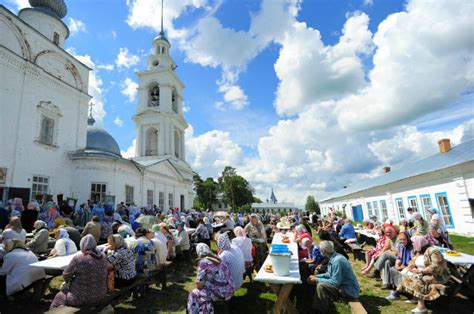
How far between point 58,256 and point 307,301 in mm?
5657

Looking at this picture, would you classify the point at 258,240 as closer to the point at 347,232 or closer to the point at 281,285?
the point at 281,285

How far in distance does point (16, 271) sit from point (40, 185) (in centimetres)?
1175

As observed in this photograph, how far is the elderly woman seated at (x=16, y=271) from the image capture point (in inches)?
193

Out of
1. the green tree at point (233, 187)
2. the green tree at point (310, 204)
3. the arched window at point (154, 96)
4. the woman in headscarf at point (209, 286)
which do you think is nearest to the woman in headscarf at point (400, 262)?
the woman in headscarf at point (209, 286)

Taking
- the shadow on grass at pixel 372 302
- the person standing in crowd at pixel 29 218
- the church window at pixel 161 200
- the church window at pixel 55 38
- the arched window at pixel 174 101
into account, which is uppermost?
the arched window at pixel 174 101

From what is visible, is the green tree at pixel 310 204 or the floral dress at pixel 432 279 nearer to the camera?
the floral dress at pixel 432 279

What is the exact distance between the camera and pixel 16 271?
4.96 metres

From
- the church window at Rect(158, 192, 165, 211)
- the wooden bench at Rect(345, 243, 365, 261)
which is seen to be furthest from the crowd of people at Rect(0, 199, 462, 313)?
the church window at Rect(158, 192, 165, 211)

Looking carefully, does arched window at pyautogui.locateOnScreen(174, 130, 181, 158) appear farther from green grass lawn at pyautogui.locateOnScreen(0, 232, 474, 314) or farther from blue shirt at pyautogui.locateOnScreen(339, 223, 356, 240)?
green grass lawn at pyautogui.locateOnScreen(0, 232, 474, 314)

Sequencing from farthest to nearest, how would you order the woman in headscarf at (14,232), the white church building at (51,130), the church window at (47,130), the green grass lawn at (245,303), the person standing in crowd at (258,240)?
the church window at (47,130) < the white church building at (51,130) < the person standing in crowd at (258,240) < the woman in headscarf at (14,232) < the green grass lawn at (245,303)

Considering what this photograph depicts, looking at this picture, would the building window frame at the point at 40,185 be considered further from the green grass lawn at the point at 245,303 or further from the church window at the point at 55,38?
the church window at the point at 55,38

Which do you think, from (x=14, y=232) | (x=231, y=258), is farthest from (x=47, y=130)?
(x=231, y=258)

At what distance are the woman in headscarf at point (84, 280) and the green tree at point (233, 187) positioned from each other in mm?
55868

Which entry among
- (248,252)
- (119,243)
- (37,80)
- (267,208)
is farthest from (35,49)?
(267,208)
